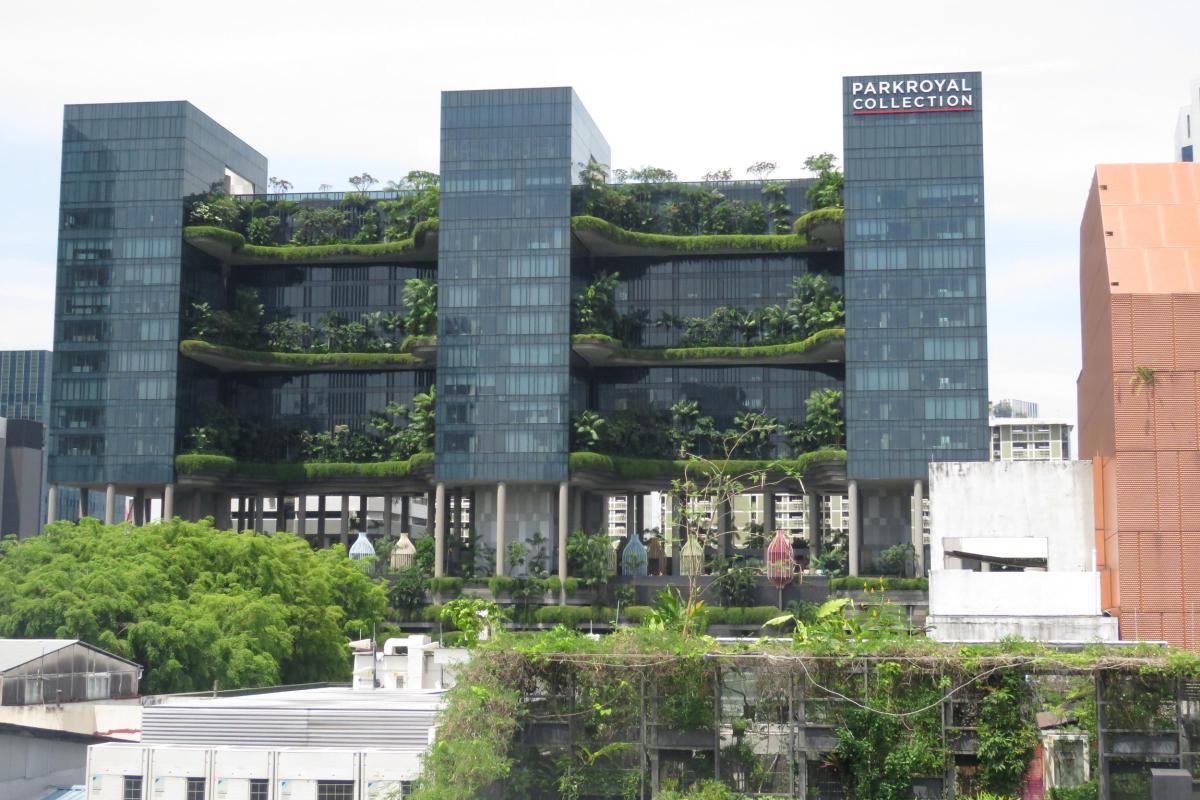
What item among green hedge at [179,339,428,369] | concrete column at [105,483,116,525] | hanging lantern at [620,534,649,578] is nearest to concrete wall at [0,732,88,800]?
hanging lantern at [620,534,649,578]

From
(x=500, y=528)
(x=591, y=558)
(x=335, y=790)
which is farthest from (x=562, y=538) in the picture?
(x=335, y=790)

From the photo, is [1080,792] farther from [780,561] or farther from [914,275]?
[914,275]

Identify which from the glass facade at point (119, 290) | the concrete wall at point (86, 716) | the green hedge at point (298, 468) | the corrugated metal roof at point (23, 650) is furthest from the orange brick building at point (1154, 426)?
the glass facade at point (119, 290)

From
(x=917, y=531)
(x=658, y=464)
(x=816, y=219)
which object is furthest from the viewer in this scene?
(x=658, y=464)

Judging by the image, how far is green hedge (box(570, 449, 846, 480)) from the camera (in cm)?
14012

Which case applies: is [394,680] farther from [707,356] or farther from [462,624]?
[707,356]

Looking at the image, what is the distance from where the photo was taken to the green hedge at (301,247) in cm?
15325

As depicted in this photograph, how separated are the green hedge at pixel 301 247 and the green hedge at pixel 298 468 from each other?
2075cm

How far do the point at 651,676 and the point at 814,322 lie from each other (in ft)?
359

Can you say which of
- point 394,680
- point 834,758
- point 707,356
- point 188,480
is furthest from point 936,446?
point 834,758

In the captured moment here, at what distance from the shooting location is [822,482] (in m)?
144

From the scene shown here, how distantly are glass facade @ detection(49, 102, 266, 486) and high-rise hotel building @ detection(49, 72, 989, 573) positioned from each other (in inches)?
8.3

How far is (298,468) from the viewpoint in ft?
509

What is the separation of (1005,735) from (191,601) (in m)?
62.1
